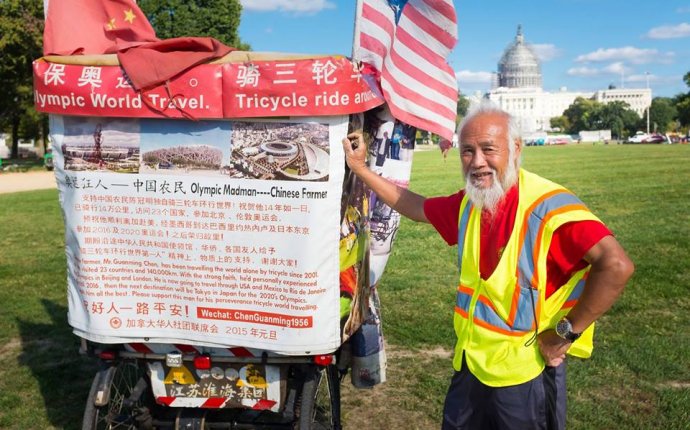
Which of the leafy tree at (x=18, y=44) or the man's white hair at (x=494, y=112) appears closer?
the man's white hair at (x=494, y=112)

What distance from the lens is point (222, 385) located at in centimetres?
382

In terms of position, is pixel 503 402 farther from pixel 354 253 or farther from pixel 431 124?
pixel 431 124

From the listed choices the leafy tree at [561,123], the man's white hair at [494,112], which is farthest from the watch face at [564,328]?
the leafy tree at [561,123]

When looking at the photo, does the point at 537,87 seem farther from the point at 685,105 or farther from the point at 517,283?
the point at 517,283

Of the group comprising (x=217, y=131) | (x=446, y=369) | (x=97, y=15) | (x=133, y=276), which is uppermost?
(x=97, y=15)

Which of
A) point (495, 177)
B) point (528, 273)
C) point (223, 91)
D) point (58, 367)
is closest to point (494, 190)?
point (495, 177)

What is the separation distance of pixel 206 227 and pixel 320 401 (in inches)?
82.4

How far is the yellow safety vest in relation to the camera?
276 centimetres

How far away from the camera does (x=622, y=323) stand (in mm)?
6801

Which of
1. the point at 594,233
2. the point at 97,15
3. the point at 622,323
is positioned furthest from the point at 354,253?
the point at 622,323

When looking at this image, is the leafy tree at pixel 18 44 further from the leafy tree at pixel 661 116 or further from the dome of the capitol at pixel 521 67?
the dome of the capitol at pixel 521 67

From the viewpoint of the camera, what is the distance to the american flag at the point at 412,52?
349cm

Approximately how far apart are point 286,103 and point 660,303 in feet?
19.6

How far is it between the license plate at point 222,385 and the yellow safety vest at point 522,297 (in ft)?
4.37
